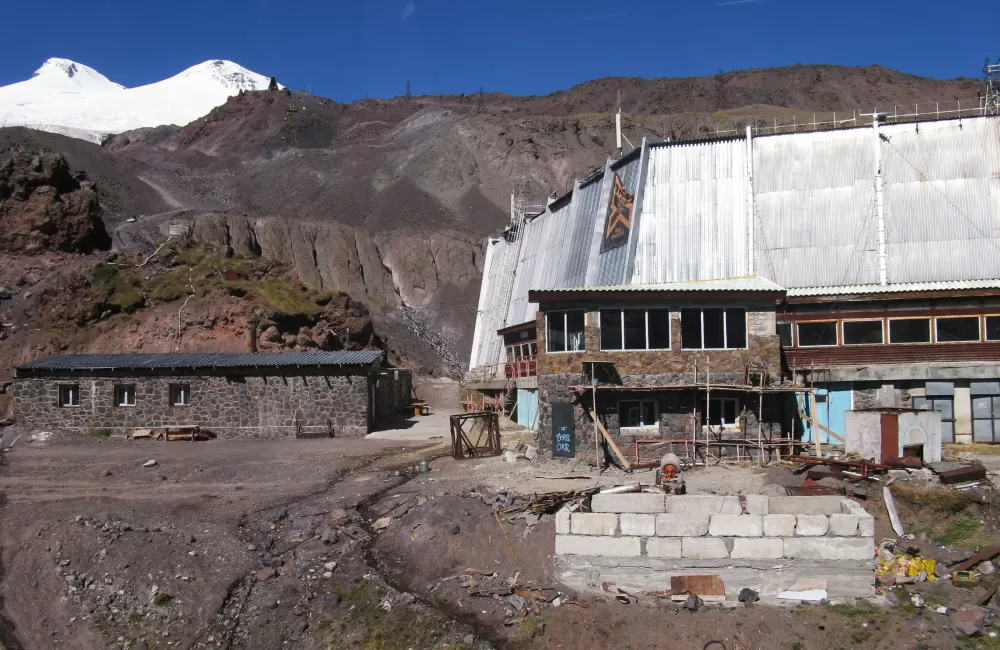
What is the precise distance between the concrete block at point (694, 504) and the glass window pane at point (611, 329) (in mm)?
8367

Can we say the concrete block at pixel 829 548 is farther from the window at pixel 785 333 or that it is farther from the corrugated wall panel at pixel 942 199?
the corrugated wall panel at pixel 942 199

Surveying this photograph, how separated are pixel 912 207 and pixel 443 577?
2634cm

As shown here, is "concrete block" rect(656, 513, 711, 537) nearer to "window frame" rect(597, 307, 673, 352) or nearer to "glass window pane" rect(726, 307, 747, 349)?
"window frame" rect(597, 307, 673, 352)

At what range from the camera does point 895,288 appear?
28.9m

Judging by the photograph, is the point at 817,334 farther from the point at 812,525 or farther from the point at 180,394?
the point at 180,394

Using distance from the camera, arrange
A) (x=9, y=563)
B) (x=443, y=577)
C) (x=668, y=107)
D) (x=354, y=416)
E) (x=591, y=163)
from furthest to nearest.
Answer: (x=668, y=107) < (x=591, y=163) < (x=354, y=416) < (x=9, y=563) < (x=443, y=577)

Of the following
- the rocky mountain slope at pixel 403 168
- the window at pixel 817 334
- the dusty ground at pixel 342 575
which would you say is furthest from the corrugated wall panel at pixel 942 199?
the rocky mountain slope at pixel 403 168

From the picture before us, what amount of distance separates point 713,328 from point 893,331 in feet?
25.9

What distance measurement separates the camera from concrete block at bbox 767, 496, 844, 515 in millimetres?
15773

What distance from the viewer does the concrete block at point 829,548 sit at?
1518 centimetres

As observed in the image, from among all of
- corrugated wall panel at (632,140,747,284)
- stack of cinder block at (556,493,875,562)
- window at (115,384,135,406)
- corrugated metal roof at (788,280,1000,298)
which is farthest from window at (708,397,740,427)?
window at (115,384,135,406)

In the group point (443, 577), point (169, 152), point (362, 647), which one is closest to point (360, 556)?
point (443, 577)

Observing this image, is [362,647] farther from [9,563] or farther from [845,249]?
[845,249]

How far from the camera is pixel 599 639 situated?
14484 millimetres
